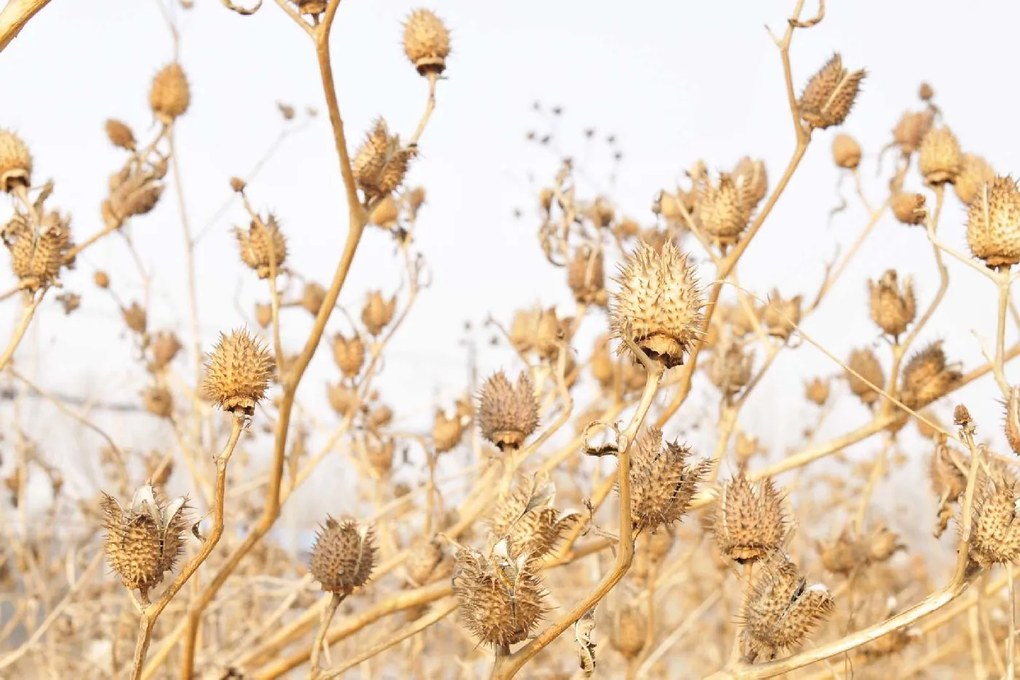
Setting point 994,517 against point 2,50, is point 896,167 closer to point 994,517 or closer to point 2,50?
point 994,517

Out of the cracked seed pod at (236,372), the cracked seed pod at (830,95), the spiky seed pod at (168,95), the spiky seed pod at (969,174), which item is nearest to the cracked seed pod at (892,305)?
the spiky seed pod at (969,174)

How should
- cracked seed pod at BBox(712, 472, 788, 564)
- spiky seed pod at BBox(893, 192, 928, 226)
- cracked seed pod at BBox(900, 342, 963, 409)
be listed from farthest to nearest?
1. spiky seed pod at BBox(893, 192, 928, 226)
2. cracked seed pod at BBox(900, 342, 963, 409)
3. cracked seed pod at BBox(712, 472, 788, 564)

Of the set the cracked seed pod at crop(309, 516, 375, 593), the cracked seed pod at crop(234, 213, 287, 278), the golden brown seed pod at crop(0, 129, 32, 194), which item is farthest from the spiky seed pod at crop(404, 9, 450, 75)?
the cracked seed pod at crop(309, 516, 375, 593)

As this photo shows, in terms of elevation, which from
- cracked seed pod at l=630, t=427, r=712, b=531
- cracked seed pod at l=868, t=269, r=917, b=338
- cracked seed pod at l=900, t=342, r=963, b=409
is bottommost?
cracked seed pod at l=630, t=427, r=712, b=531

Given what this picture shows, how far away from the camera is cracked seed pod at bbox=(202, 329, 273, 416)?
4.58 feet

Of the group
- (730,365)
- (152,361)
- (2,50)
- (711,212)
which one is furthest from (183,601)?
(2,50)

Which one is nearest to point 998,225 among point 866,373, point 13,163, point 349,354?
point 866,373

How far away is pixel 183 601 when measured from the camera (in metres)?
3.31

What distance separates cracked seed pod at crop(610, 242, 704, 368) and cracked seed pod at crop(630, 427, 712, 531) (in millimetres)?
208

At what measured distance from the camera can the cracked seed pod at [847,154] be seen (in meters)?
2.91

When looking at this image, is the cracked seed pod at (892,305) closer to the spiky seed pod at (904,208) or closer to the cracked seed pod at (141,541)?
the spiky seed pod at (904,208)

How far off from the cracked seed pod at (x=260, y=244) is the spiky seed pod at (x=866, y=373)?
141 centimetres

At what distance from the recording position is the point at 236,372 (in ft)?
4.58

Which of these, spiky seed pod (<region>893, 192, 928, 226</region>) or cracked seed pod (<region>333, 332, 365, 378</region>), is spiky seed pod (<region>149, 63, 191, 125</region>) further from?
spiky seed pod (<region>893, 192, 928, 226</region>)
